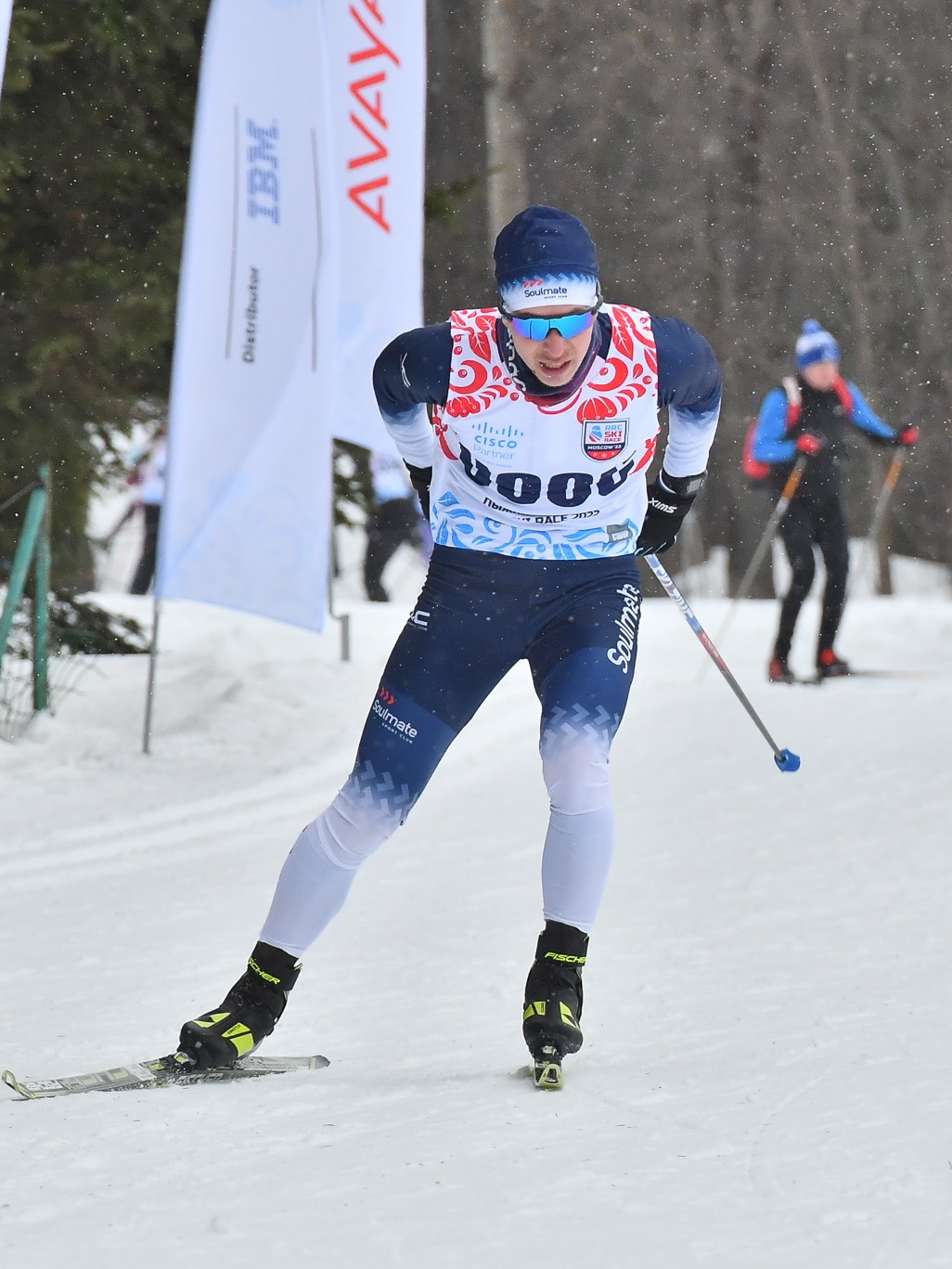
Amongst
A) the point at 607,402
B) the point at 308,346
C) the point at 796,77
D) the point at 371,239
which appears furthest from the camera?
the point at 796,77

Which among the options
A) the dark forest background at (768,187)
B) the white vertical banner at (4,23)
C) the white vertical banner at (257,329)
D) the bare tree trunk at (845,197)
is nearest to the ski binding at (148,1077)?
the white vertical banner at (4,23)

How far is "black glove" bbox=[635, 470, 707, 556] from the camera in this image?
416cm

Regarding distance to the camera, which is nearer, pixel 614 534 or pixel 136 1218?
pixel 136 1218

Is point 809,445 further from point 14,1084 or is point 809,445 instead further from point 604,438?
point 14,1084

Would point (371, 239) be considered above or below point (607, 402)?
above

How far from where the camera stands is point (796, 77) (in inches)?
917

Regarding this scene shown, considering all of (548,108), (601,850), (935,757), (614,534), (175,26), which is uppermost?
(548,108)

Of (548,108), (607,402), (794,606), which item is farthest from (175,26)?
(548,108)

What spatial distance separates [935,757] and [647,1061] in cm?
424

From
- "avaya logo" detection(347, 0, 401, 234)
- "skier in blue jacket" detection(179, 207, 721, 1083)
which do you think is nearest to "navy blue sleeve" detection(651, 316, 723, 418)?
"skier in blue jacket" detection(179, 207, 721, 1083)

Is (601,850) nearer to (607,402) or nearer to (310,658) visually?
(607,402)

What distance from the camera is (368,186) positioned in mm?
8648

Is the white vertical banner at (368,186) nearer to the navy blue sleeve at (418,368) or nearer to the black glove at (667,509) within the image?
the black glove at (667,509)

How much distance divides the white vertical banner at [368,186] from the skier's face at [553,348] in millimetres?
4972
